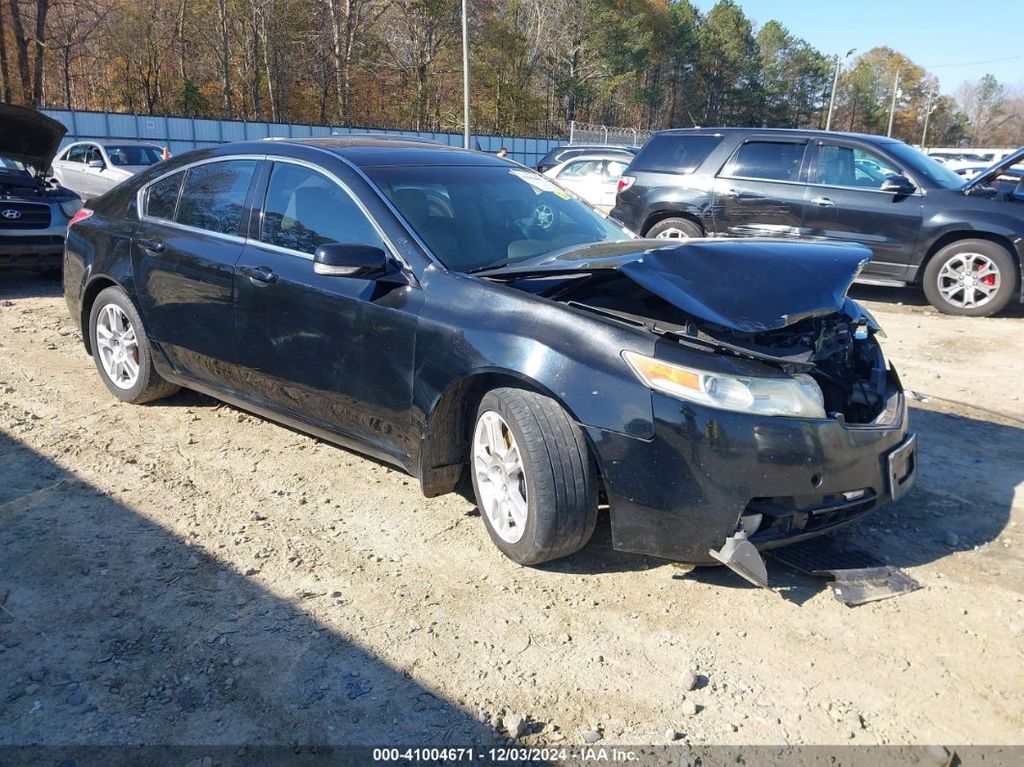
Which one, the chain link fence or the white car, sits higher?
the chain link fence

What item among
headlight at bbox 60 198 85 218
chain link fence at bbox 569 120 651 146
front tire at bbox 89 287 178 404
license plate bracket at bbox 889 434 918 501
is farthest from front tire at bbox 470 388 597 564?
chain link fence at bbox 569 120 651 146

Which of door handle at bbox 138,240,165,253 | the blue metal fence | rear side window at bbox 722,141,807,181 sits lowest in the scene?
door handle at bbox 138,240,165,253

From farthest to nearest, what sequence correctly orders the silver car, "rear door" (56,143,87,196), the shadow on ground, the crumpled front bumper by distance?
"rear door" (56,143,87,196), the silver car, the crumpled front bumper, the shadow on ground

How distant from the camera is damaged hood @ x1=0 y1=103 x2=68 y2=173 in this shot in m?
7.69

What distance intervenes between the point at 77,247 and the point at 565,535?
4109 mm

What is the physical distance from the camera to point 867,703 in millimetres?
2578

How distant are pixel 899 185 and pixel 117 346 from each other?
771 centimetres

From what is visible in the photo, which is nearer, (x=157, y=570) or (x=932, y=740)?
(x=932, y=740)

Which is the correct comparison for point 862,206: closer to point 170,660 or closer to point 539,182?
point 539,182

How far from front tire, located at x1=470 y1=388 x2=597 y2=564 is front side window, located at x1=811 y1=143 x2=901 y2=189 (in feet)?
23.6

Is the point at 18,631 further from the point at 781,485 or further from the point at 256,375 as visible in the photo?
the point at 781,485

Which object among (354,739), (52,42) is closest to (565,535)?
(354,739)

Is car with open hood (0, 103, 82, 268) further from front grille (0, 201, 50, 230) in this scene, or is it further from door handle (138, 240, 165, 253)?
door handle (138, 240, 165, 253)

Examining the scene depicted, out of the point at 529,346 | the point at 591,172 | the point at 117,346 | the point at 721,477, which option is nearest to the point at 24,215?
the point at 117,346
